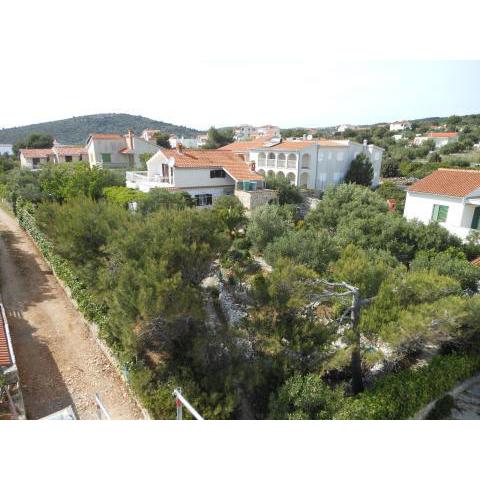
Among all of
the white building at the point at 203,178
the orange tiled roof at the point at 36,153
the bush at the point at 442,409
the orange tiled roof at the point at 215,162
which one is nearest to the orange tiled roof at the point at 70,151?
the orange tiled roof at the point at 36,153

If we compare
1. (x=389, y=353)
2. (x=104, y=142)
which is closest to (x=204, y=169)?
(x=389, y=353)

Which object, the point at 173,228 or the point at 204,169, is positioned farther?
the point at 204,169

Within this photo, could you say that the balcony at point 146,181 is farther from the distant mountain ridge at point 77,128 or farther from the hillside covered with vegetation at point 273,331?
the distant mountain ridge at point 77,128

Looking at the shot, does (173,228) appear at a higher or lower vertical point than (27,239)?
higher

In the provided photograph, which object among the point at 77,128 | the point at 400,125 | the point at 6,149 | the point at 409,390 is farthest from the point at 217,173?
the point at 400,125

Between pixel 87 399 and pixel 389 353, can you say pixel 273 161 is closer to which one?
pixel 389 353

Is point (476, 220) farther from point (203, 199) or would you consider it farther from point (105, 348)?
point (105, 348)
